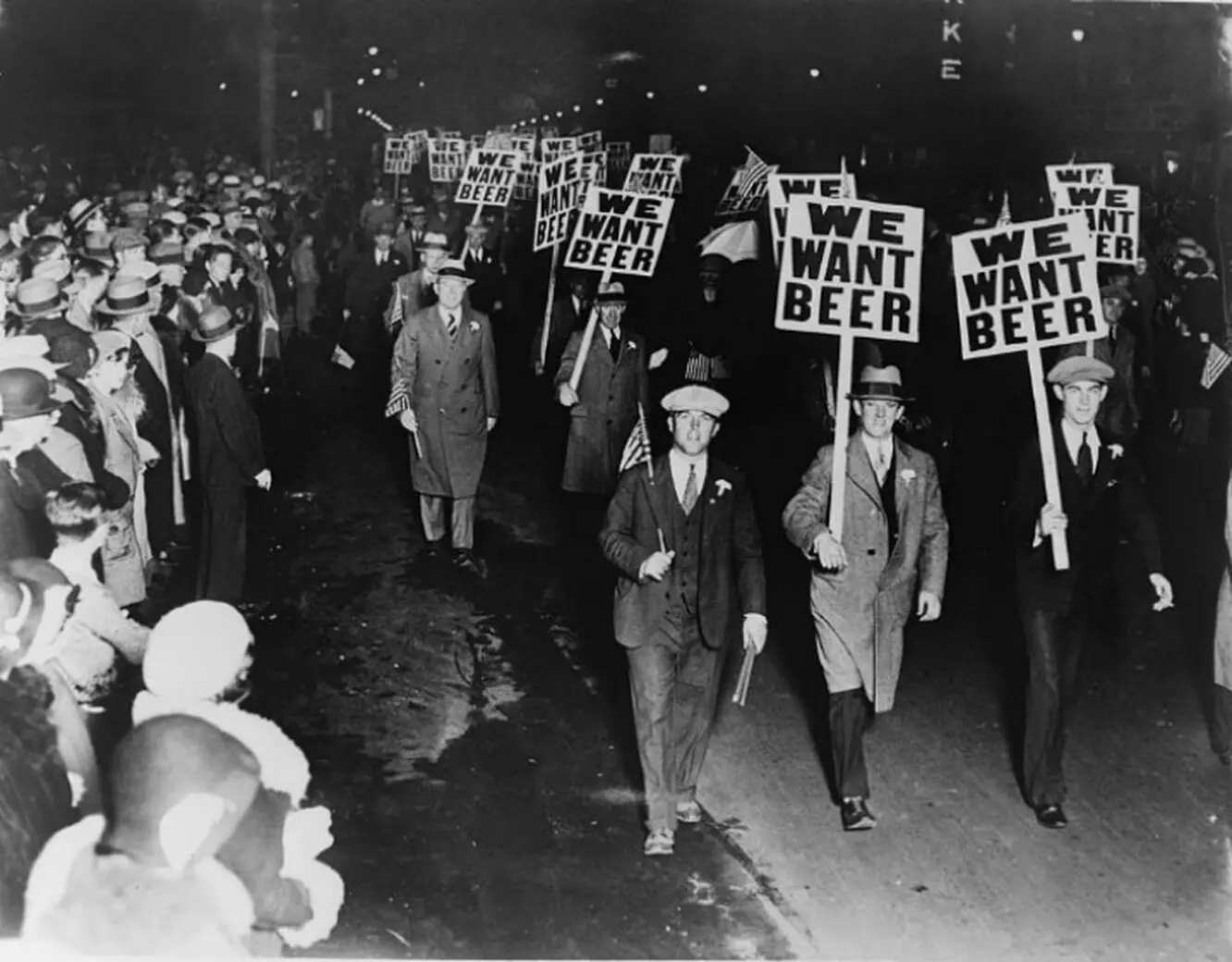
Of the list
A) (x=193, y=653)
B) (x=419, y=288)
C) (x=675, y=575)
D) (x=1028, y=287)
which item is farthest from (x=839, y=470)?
(x=419, y=288)

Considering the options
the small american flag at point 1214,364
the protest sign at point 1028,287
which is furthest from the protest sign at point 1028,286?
the small american flag at point 1214,364

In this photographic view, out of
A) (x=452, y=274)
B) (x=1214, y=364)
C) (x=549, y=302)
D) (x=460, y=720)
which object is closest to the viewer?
(x=460, y=720)

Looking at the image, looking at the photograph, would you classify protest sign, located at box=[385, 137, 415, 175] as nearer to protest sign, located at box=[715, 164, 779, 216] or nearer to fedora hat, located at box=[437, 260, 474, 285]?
fedora hat, located at box=[437, 260, 474, 285]

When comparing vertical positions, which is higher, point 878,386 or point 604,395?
point 878,386

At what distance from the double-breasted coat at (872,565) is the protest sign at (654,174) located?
9.20 feet

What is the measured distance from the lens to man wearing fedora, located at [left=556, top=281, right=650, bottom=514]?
701 cm

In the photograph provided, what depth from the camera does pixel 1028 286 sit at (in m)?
5.27

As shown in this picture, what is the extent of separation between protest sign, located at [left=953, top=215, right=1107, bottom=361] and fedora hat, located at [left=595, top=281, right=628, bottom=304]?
6.95 feet

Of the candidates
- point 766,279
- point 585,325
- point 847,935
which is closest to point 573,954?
point 847,935

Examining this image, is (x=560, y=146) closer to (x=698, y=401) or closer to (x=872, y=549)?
(x=698, y=401)

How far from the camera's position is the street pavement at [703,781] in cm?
461

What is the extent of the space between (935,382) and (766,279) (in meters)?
1.69

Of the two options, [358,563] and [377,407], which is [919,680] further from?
[377,407]

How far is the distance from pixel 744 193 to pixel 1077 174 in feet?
8.99
